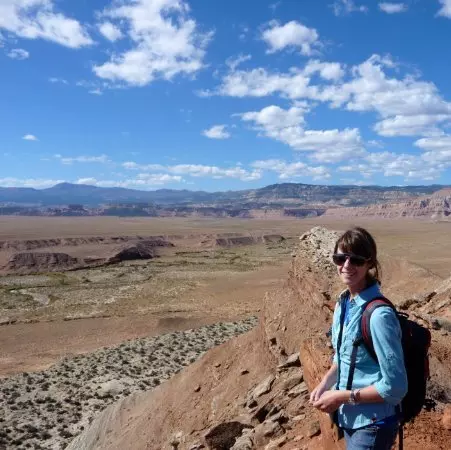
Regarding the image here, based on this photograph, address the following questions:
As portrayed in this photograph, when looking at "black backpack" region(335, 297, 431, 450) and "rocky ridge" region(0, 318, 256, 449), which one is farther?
"rocky ridge" region(0, 318, 256, 449)

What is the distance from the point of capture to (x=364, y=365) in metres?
3.38

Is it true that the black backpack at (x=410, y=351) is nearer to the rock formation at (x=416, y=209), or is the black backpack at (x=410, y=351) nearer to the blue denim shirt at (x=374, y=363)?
the blue denim shirt at (x=374, y=363)

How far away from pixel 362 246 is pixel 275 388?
20.2 feet

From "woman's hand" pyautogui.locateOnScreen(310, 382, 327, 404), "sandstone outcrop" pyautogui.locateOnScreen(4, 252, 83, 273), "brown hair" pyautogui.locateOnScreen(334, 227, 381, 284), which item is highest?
"brown hair" pyautogui.locateOnScreen(334, 227, 381, 284)

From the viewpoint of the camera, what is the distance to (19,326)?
105ft

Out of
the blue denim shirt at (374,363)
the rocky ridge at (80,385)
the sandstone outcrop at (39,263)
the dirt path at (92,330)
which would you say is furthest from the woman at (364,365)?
the sandstone outcrop at (39,263)

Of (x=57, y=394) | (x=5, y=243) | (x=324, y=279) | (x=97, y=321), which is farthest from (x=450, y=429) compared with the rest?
(x=5, y=243)

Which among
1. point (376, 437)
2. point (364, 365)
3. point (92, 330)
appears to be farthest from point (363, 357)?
point (92, 330)

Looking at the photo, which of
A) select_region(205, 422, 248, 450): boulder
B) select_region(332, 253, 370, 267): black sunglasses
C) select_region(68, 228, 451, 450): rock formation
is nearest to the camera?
select_region(332, 253, 370, 267): black sunglasses

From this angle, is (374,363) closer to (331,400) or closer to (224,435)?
(331,400)

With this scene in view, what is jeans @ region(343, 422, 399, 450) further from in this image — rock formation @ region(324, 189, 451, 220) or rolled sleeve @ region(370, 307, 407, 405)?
rock formation @ region(324, 189, 451, 220)

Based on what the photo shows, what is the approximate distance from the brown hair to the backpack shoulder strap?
24 centimetres

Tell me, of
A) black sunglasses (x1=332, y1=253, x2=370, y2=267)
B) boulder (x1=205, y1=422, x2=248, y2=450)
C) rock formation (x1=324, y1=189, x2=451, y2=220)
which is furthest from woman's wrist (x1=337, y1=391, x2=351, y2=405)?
rock formation (x1=324, y1=189, x2=451, y2=220)

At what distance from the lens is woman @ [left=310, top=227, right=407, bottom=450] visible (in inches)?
124
